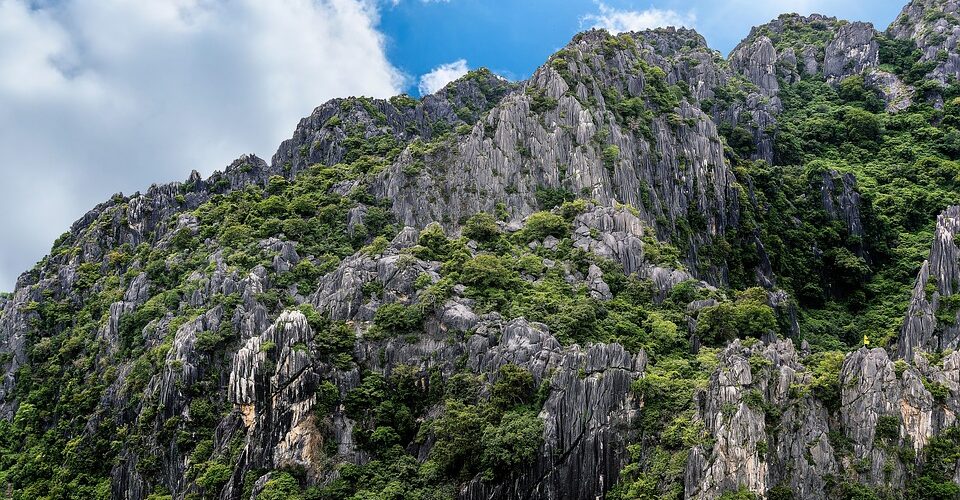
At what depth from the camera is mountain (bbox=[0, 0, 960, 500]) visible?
46938mm

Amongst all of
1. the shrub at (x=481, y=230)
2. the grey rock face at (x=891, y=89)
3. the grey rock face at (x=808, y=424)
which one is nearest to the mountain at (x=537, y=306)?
the grey rock face at (x=808, y=424)

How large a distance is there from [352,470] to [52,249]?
228 feet

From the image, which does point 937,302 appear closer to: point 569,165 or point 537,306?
point 537,306

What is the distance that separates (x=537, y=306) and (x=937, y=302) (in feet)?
84.3

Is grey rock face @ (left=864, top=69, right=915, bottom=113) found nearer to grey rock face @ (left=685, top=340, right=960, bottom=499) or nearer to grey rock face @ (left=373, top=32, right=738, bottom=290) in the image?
grey rock face @ (left=373, top=32, right=738, bottom=290)

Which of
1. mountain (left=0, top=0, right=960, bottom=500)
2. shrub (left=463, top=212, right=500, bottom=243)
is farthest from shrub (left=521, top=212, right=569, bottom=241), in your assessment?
shrub (left=463, top=212, right=500, bottom=243)

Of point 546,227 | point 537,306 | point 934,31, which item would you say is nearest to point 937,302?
point 537,306

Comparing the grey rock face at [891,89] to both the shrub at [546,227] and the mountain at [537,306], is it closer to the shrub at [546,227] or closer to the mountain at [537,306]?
the mountain at [537,306]

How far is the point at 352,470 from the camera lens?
5469cm

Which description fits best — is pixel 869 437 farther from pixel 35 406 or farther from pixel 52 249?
pixel 52 249

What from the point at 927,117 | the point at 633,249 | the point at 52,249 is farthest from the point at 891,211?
the point at 52,249

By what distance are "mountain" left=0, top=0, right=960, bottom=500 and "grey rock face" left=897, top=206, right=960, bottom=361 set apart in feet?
0.60

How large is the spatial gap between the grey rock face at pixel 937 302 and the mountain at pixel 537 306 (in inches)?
7.1

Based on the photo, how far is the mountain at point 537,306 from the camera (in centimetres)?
4694
